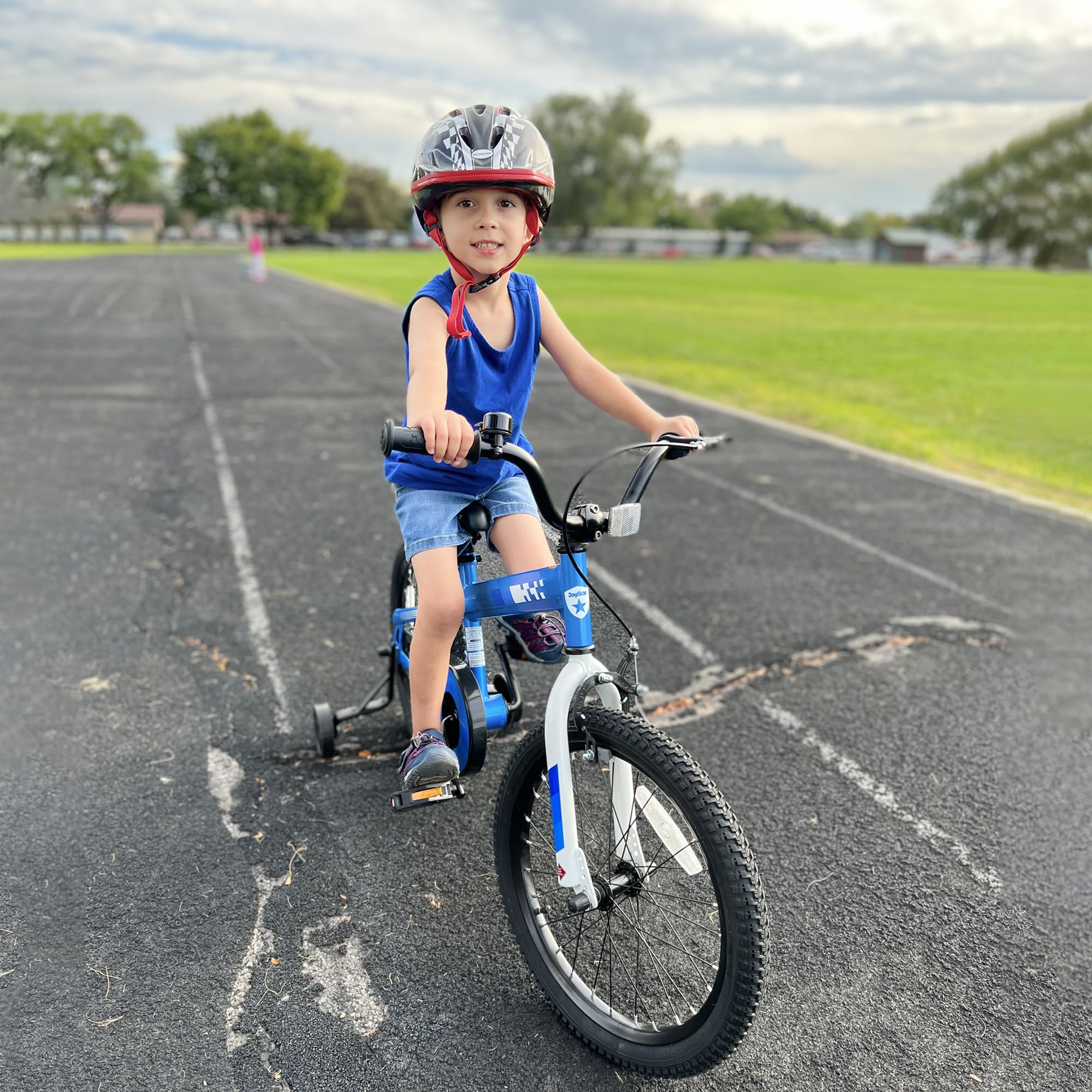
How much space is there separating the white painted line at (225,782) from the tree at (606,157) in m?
98.0

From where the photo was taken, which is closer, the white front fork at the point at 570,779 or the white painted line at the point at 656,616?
the white front fork at the point at 570,779

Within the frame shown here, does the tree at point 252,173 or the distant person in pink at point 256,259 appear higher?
the tree at point 252,173

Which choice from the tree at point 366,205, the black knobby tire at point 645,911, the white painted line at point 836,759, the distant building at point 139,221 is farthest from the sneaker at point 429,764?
the tree at point 366,205

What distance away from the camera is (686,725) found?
4137 millimetres

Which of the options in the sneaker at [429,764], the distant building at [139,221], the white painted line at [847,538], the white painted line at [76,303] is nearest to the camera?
the sneaker at [429,764]

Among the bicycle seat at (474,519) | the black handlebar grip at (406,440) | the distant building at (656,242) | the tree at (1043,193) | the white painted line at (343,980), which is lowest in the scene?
the white painted line at (343,980)

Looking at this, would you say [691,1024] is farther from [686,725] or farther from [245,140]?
[245,140]

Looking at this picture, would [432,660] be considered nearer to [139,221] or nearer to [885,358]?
[885,358]

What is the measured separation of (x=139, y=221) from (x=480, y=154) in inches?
6101

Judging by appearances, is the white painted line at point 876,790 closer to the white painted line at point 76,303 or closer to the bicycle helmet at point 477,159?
the bicycle helmet at point 477,159

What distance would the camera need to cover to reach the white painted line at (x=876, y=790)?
326 centimetres

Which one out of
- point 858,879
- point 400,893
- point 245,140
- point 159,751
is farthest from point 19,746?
point 245,140

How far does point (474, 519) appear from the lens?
9.09ft

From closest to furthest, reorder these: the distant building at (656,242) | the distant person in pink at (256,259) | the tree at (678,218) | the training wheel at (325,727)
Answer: the training wheel at (325,727) → the distant person in pink at (256,259) → the distant building at (656,242) → the tree at (678,218)
